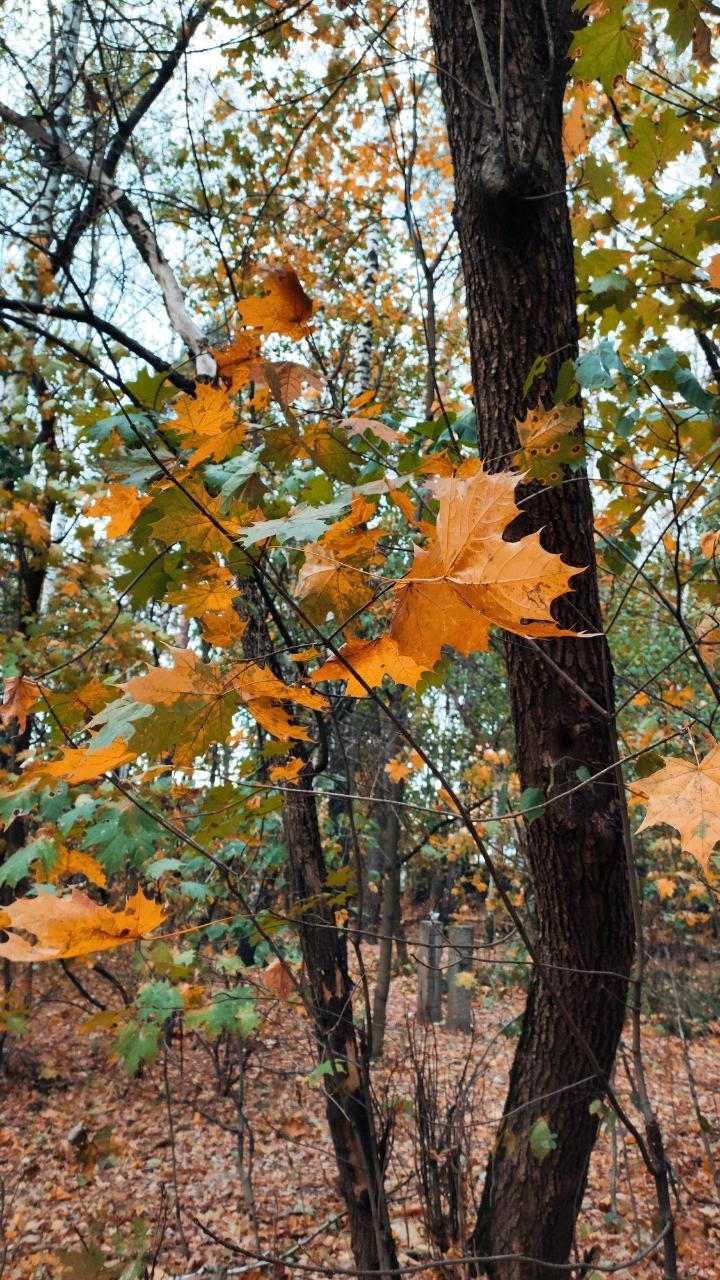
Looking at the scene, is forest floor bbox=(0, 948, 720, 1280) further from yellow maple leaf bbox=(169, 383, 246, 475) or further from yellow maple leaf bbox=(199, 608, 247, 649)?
yellow maple leaf bbox=(169, 383, 246, 475)

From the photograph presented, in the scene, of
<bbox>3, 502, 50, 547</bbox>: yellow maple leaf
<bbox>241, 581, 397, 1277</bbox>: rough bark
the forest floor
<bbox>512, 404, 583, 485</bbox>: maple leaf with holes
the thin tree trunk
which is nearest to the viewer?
<bbox>512, 404, 583, 485</bbox>: maple leaf with holes

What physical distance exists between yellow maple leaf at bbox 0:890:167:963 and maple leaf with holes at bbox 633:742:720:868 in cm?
53

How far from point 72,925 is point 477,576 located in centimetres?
50

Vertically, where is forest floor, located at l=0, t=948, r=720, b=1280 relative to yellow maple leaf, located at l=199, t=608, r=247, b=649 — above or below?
below

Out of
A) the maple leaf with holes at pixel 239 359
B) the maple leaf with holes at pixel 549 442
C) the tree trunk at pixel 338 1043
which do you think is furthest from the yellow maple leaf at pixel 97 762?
the tree trunk at pixel 338 1043

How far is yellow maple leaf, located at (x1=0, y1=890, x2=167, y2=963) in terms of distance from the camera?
655mm

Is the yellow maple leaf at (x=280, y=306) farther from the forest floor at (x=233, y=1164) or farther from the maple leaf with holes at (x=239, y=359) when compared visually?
the forest floor at (x=233, y=1164)

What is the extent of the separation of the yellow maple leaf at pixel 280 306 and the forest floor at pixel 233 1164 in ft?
6.06

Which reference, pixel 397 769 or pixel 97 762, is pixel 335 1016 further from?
pixel 397 769

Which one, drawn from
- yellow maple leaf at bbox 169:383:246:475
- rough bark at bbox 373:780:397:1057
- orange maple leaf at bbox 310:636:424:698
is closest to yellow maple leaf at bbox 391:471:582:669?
orange maple leaf at bbox 310:636:424:698

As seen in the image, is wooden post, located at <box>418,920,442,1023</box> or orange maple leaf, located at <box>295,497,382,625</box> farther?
wooden post, located at <box>418,920,442,1023</box>

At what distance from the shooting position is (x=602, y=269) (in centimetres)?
175

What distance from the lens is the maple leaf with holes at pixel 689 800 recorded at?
0.75m

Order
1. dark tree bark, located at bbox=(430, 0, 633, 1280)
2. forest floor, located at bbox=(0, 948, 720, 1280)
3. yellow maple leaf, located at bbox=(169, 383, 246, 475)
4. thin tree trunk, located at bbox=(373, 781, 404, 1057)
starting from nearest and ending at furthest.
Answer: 1. yellow maple leaf, located at bbox=(169, 383, 246, 475)
2. dark tree bark, located at bbox=(430, 0, 633, 1280)
3. forest floor, located at bbox=(0, 948, 720, 1280)
4. thin tree trunk, located at bbox=(373, 781, 404, 1057)
